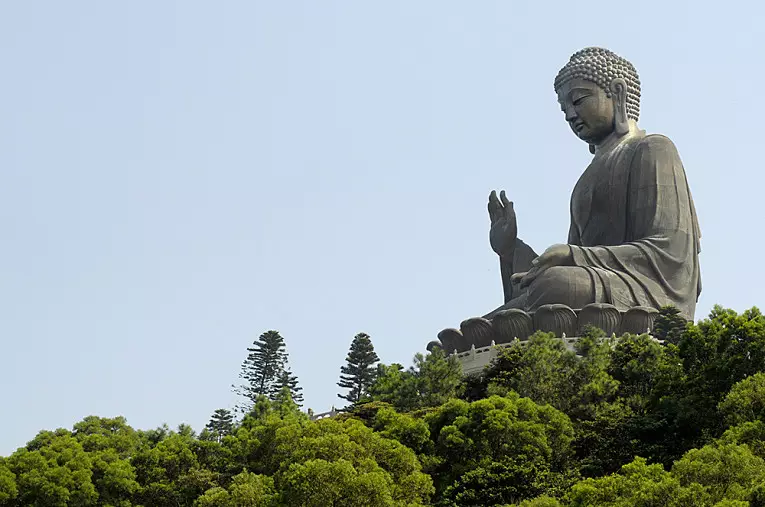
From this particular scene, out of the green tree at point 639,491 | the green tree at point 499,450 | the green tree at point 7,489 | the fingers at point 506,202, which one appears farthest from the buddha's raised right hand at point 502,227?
the green tree at point 639,491

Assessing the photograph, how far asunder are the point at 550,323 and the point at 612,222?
432 centimetres

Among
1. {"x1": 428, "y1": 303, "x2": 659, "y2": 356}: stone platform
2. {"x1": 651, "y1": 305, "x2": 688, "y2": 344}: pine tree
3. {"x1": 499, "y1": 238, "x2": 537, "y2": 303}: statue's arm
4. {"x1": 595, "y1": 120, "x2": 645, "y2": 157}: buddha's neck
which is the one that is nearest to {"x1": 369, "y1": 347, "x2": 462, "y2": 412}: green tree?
{"x1": 428, "y1": 303, "x2": 659, "y2": 356}: stone platform

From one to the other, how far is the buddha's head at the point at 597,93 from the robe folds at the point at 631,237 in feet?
1.93

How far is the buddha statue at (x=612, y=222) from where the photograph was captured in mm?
26844

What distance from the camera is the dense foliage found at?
16.5 metres

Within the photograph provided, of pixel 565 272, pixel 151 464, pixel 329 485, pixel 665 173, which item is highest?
pixel 665 173

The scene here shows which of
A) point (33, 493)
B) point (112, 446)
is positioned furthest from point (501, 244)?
point (33, 493)

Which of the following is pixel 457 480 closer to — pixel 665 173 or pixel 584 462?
pixel 584 462

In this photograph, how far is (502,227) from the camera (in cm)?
2956

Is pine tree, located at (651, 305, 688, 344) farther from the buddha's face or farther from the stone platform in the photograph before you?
the buddha's face

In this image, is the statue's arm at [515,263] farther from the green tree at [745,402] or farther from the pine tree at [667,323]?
the green tree at [745,402]

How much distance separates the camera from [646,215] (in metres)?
28.7

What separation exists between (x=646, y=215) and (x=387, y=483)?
13.1 metres

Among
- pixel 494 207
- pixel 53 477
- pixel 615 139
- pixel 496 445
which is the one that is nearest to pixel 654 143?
pixel 615 139
